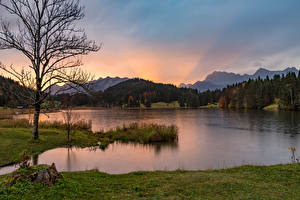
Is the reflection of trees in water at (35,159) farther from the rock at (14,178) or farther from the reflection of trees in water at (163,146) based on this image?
the reflection of trees in water at (163,146)

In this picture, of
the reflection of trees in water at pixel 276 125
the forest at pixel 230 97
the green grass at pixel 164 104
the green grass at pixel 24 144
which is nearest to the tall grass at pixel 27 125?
the forest at pixel 230 97

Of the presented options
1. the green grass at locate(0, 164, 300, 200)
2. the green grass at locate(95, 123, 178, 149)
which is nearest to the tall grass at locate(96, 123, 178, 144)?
the green grass at locate(95, 123, 178, 149)

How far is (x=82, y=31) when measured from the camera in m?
16.0

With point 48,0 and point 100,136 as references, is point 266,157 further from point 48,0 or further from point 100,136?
point 48,0

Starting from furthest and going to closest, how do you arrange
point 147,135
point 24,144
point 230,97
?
point 230,97 → point 147,135 → point 24,144

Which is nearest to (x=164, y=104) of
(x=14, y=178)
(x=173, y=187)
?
(x=173, y=187)

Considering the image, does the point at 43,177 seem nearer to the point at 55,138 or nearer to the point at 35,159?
the point at 35,159

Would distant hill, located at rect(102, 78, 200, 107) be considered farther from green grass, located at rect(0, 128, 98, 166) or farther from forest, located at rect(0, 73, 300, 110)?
green grass, located at rect(0, 128, 98, 166)

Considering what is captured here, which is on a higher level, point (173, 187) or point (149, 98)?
point (149, 98)

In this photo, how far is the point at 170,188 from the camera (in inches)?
286

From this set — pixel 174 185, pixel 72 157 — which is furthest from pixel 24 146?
pixel 174 185

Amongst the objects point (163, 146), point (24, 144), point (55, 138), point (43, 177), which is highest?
point (43, 177)

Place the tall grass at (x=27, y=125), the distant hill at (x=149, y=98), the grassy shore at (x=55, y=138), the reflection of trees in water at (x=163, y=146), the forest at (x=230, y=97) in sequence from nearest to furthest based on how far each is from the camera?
the grassy shore at (x=55, y=138)
the reflection of trees in water at (x=163, y=146)
the forest at (x=230, y=97)
the tall grass at (x=27, y=125)
the distant hill at (x=149, y=98)

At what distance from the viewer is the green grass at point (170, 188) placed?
19.9 ft
